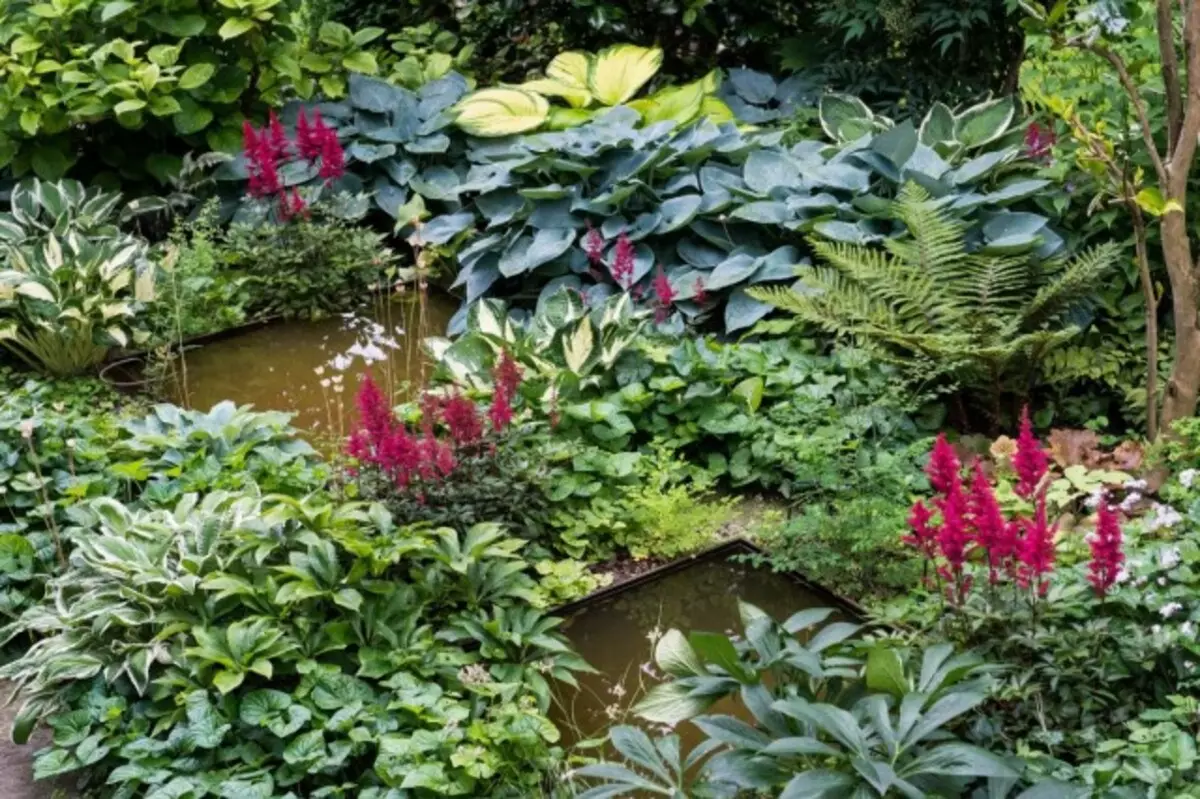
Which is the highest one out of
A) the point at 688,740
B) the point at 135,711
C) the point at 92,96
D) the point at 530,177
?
the point at 92,96

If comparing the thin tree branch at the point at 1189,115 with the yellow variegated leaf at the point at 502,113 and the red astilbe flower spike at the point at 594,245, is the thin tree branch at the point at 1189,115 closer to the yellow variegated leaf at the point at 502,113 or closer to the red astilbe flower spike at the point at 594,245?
the red astilbe flower spike at the point at 594,245

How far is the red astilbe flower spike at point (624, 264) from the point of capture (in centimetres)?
543

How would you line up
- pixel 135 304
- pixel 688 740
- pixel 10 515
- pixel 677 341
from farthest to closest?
pixel 135 304 < pixel 677 341 < pixel 10 515 < pixel 688 740

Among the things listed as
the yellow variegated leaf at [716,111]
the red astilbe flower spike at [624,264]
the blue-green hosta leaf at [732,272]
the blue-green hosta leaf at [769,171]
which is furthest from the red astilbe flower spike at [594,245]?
the yellow variegated leaf at [716,111]

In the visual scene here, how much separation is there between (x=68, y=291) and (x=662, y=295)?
232 cm


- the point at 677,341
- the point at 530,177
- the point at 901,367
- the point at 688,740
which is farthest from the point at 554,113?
the point at 688,740

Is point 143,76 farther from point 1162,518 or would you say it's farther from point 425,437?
point 1162,518

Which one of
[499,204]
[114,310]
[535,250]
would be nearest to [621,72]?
[499,204]

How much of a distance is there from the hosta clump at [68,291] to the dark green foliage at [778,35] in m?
3.05

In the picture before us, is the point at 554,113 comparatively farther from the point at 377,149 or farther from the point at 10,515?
the point at 10,515

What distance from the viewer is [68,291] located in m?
5.69

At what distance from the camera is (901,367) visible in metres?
5.04

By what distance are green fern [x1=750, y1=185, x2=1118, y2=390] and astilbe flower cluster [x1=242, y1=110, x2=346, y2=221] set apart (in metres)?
2.06

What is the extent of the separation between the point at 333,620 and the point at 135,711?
0.55 m
